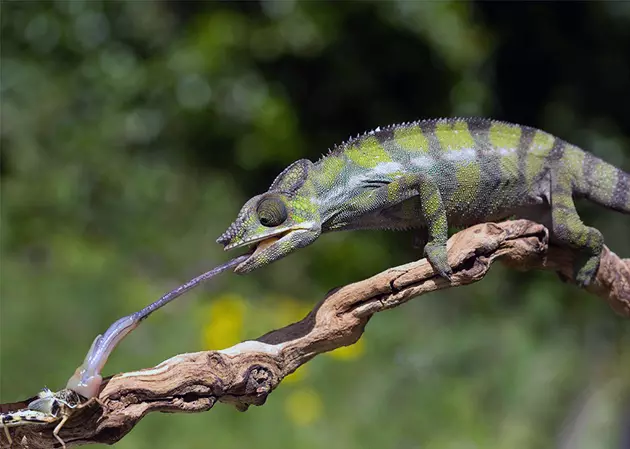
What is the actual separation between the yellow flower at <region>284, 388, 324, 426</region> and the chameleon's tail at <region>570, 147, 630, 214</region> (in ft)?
5.82

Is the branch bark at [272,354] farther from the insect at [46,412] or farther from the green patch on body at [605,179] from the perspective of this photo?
the green patch on body at [605,179]

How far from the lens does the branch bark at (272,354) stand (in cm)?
159

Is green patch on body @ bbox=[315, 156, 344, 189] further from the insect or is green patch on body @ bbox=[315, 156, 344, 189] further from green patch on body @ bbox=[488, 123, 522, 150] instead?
the insect

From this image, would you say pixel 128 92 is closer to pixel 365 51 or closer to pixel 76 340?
pixel 365 51

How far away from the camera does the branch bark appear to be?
1.59m

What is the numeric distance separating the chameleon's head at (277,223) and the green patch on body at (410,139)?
0.28 meters

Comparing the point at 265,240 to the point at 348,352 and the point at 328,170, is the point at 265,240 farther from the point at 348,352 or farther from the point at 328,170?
the point at 348,352

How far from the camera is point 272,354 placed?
5.75ft

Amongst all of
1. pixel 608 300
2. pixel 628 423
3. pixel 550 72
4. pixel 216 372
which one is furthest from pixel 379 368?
pixel 550 72

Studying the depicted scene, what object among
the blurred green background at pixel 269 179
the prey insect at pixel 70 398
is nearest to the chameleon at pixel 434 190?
the prey insect at pixel 70 398

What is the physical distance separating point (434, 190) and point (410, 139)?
0.58 feet

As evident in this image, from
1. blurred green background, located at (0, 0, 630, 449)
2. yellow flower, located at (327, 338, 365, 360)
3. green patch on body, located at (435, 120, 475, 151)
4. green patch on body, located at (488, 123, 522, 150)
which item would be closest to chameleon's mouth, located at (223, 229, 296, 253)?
green patch on body, located at (435, 120, 475, 151)

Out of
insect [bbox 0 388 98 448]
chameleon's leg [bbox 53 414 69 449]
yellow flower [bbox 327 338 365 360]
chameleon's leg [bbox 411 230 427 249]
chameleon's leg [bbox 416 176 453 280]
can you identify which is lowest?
chameleon's leg [bbox 53 414 69 449]

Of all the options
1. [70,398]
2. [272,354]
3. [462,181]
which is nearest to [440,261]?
[462,181]
